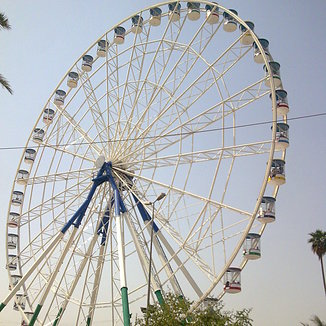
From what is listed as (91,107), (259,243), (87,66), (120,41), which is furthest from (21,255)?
(259,243)

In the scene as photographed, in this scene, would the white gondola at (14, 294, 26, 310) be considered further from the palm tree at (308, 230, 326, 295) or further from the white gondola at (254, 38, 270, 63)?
the palm tree at (308, 230, 326, 295)

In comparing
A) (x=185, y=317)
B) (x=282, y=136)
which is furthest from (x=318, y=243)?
(x=185, y=317)

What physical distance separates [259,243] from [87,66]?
683 inches

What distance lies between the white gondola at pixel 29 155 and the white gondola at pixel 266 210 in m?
17.6

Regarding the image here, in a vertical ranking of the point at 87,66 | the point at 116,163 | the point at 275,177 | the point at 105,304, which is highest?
the point at 87,66

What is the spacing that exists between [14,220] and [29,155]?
14.3 ft

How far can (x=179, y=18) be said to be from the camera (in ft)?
94.7

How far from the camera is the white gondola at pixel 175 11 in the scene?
94.5 ft

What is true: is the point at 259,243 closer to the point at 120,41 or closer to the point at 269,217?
the point at 269,217

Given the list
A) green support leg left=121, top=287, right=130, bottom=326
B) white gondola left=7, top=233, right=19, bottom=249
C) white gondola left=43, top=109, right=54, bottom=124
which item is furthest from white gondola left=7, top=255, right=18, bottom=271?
green support leg left=121, top=287, right=130, bottom=326

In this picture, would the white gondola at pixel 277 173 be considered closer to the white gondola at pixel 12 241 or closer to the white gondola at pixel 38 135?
the white gondola at pixel 38 135

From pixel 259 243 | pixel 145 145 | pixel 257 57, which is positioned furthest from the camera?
pixel 145 145

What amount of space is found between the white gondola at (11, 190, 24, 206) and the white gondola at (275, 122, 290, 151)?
1796 cm

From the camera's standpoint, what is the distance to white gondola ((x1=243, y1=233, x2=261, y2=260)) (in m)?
21.5
